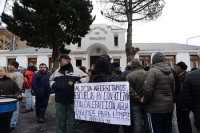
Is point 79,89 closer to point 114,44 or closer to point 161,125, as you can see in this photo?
point 161,125

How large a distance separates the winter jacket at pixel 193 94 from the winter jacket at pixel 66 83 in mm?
2562

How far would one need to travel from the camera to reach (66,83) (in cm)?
548

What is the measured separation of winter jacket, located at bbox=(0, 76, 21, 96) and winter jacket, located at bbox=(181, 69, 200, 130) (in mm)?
4081

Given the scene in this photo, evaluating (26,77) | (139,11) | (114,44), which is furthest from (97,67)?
(114,44)

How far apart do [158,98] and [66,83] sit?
6.70ft

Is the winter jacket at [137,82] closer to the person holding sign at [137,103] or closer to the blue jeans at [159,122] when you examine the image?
the person holding sign at [137,103]

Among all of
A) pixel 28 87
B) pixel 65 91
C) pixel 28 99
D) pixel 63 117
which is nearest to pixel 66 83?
pixel 65 91

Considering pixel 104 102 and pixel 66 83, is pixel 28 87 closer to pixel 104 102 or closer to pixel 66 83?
pixel 66 83

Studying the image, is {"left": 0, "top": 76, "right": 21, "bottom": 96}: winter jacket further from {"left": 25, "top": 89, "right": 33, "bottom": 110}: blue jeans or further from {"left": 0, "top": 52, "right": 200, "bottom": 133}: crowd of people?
{"left": 25, "top": 89, "right": 33, "bottom": 110}: blue jeans

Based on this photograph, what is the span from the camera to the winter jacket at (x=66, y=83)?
5452 millimetres

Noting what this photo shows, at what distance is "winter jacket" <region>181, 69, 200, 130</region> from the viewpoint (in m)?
3.43

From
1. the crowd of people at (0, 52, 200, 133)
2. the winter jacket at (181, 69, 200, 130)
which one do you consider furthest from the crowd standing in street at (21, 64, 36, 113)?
the winter jacket at (181, 69, 200, 130)

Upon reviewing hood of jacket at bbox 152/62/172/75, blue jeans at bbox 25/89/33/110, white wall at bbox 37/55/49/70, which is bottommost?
blue jeans at bbox 25/89/33/110

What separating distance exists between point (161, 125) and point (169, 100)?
489 millimetres
